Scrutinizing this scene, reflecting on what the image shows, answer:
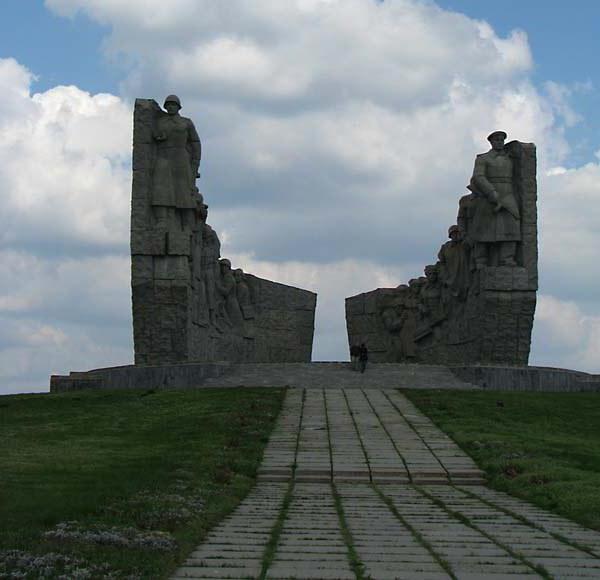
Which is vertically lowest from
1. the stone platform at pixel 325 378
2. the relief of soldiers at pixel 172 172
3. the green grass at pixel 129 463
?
the green grass at pixel 129 463

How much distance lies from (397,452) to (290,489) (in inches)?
97.6

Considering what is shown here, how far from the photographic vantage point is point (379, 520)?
7512 millimetres

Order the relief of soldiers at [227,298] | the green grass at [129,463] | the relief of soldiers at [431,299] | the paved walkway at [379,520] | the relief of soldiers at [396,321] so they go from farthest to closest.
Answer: the relief of soldiers at [396,321], the relief of soldiers at [431,299], the relief of soldiers at [227,298], the green grass at [129,463], the paved walkway at [379,520]

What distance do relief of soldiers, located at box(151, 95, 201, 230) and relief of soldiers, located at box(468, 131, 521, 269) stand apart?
671cm

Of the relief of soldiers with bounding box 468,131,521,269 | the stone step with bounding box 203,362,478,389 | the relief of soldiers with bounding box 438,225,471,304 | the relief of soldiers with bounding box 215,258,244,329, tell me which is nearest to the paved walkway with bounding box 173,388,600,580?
the stone step with bounding box 203,362,478,389

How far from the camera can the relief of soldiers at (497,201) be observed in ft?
75.2

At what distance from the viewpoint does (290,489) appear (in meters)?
9.83

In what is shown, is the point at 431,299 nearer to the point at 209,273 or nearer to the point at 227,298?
the point at 227,298

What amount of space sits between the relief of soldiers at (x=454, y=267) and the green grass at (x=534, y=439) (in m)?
7.54

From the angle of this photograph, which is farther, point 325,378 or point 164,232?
point 164,232

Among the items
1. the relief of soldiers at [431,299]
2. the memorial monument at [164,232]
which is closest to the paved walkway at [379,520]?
the memorial monument at [164,232]

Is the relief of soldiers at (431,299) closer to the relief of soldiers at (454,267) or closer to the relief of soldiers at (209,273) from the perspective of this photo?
the relief of soldiers at (454,267)

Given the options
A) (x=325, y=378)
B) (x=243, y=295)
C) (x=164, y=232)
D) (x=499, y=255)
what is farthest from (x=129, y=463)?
(x=243, y=295)

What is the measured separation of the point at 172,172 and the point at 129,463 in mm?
13149
